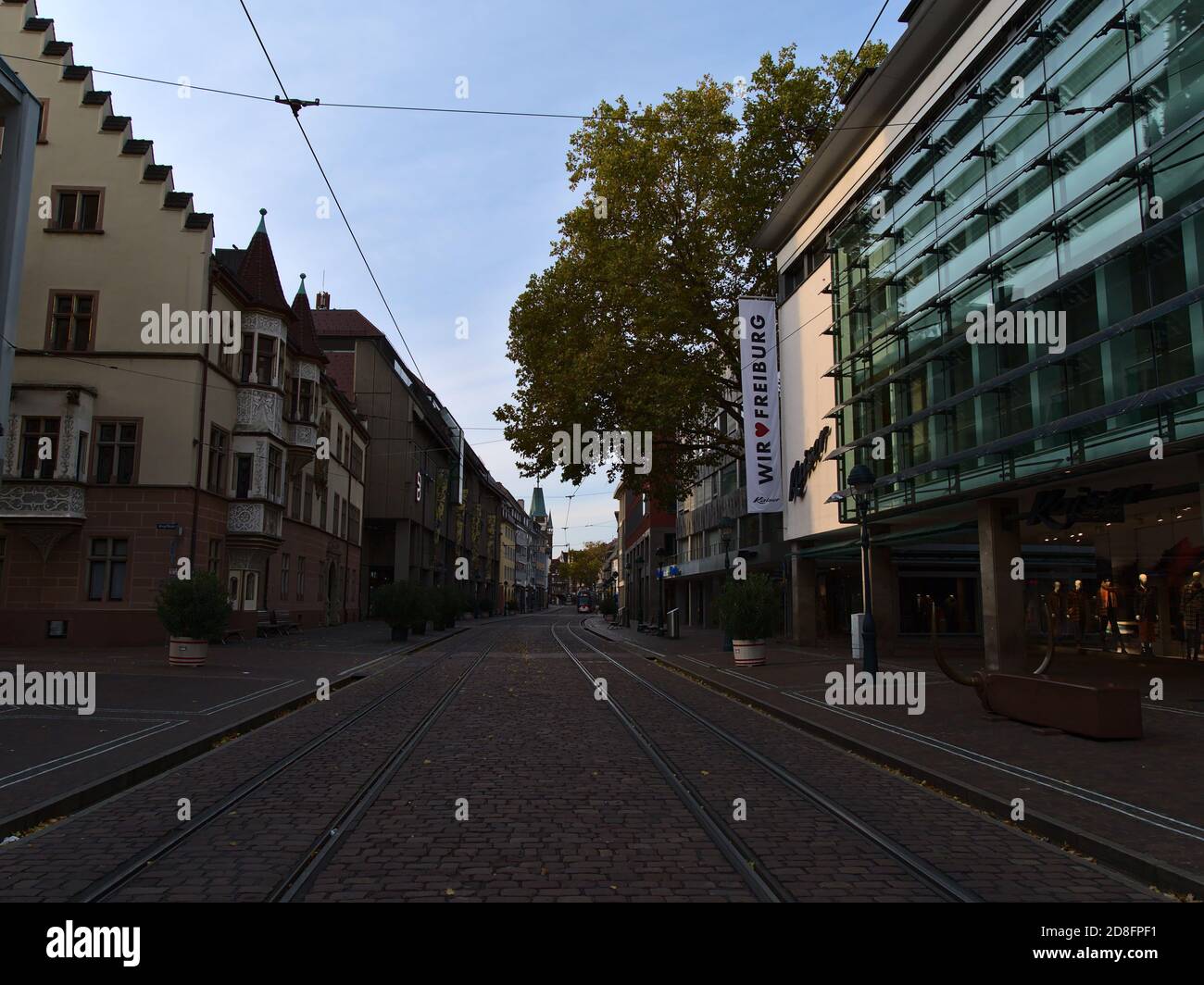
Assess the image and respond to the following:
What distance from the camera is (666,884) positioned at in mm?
5258

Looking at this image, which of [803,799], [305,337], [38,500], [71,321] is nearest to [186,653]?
[38,500]

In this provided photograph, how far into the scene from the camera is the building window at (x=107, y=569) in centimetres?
2614

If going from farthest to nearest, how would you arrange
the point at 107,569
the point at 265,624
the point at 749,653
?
the point at 265,624
the point at 107,569
the point at 749,653

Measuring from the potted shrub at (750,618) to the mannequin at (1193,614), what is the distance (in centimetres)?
954

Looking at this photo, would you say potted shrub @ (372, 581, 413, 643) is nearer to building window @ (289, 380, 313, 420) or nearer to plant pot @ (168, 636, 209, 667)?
building window @ (289, 380, 313, 420)

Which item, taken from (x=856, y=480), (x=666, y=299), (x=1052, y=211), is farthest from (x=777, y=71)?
(x=856, y=480)

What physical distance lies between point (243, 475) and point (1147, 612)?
27.9 m

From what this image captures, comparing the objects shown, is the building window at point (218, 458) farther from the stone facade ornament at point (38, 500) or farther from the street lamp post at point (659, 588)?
the street lamp post at point (659, 588)

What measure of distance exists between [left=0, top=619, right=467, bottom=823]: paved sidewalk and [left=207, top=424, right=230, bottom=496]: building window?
20.5 ft

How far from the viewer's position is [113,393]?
27.2m

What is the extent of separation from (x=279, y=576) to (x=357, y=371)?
24.0 m

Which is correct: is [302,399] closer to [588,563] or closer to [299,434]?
[299,434]

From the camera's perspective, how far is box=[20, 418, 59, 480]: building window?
25.5 m
